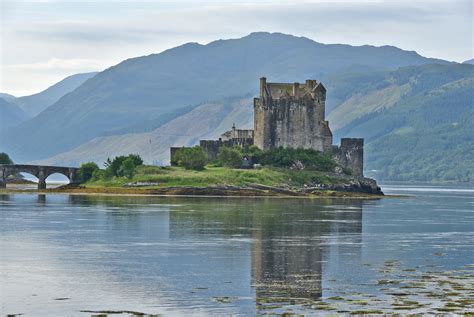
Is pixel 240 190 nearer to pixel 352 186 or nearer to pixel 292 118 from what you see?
pixel 352 186

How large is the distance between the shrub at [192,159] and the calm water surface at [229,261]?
143 feet

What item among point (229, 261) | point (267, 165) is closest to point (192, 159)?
point (267, 165)

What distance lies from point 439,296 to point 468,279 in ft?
21.8

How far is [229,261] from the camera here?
223 feet

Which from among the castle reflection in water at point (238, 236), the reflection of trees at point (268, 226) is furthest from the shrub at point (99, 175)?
the castle reflection in water at point (238, 236)

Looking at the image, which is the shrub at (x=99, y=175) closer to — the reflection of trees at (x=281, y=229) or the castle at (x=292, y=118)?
the castle at (x=292, y=118)

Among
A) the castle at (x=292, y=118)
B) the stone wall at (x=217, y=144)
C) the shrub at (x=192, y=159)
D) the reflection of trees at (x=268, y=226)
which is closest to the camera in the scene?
the reflection of trees at (x=268, y=226)

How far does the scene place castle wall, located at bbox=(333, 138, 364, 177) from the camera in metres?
173

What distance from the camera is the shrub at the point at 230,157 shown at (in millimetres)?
163875

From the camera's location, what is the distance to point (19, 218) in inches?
4161

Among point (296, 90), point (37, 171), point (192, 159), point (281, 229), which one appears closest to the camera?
point (281, 229)

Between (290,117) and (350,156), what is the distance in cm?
1132

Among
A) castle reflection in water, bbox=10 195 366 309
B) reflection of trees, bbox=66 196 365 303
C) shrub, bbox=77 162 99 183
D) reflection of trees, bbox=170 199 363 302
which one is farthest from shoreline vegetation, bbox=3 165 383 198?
castle reflection in water, bbox=10 195 366 309

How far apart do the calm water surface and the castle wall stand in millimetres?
53939
